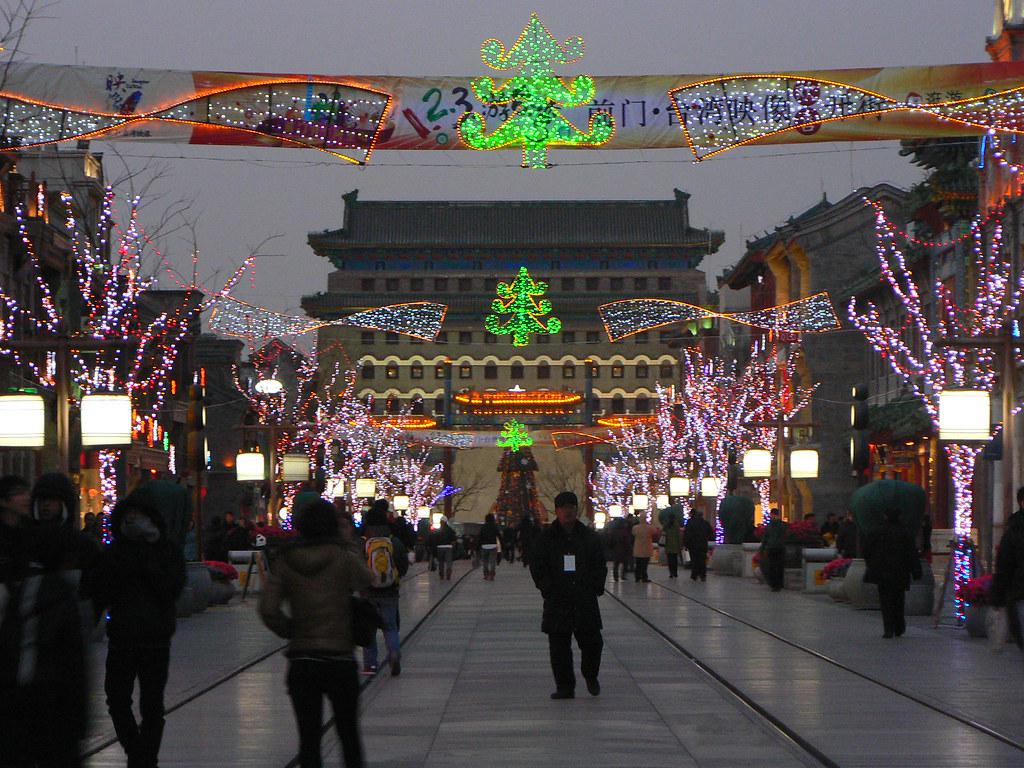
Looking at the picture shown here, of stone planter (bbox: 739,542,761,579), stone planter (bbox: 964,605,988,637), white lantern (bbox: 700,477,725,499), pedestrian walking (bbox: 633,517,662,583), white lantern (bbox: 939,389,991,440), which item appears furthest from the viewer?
white lantern (bbox: 700,477,725,499)

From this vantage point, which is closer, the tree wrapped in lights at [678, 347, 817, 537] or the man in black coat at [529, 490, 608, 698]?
the man in black coat at [529, 490, 608, 698]

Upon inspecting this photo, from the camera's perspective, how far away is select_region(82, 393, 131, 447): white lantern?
2338 centimetres

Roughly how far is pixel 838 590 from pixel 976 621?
9115 millimetres

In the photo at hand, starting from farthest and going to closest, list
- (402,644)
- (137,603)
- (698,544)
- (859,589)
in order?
(698,544)
(859,589)
(402,644)
(137,603)

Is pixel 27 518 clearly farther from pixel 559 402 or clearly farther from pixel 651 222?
pixel 651 222

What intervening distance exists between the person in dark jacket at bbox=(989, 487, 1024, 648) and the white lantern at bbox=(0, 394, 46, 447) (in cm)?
1172

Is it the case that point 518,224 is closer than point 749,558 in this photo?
No

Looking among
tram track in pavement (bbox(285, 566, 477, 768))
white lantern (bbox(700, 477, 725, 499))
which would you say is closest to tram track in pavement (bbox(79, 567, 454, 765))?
tram track in pavement (bbox(285, 566, 477, 768))

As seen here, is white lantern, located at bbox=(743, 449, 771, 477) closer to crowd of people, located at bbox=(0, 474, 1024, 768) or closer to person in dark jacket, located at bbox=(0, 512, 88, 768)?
crowd of people, located at bbox=(0, 474, 1024, 768)

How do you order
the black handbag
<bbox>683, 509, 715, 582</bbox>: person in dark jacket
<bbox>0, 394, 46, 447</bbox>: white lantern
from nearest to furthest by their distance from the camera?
the black handbag, <bbox>0, 394, 46, 447</bbox>: white lantern, <bbox>683, 509, 715, 582</bbox>: person in dark jacket

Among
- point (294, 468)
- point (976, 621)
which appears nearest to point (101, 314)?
point (294, 468)

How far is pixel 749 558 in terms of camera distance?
46000mm

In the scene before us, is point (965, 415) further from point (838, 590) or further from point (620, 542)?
point (620, 542)

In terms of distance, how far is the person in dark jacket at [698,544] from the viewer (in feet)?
141
